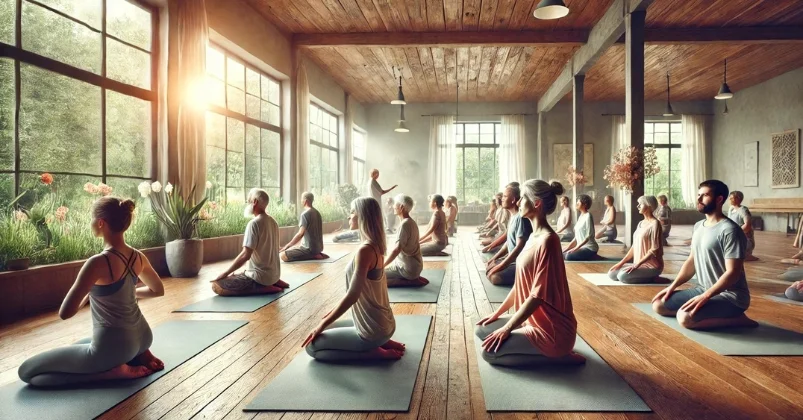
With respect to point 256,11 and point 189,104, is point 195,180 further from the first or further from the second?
point 256,11

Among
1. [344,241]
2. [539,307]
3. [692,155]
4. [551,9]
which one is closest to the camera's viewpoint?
[539,307]

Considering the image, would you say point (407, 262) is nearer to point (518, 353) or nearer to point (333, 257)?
point (518, 353)

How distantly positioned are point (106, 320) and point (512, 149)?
14670mm

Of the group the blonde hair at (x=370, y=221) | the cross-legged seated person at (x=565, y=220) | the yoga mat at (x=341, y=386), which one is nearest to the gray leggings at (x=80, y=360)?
the yoga mat at (x=341, y=386)

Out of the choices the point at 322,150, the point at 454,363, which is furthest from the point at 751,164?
the point at 454,363

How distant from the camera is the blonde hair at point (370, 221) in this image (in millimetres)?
2621

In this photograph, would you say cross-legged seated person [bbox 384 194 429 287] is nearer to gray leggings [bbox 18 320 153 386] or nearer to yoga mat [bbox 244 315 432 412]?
yoga mat [bbox 244 315 432 412]

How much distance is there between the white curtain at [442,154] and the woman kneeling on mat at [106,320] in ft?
45.7

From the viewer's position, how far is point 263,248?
15.0 ft

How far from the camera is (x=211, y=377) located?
249 cm

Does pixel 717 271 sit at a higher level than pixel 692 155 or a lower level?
lower

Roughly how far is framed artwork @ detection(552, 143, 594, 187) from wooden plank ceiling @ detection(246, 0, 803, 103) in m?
1.70

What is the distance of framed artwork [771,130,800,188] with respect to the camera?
12.0 m

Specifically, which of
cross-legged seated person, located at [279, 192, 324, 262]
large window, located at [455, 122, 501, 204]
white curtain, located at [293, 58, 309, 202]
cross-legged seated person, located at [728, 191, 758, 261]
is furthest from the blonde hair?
large window, located at [455, 122, 501, 204]
